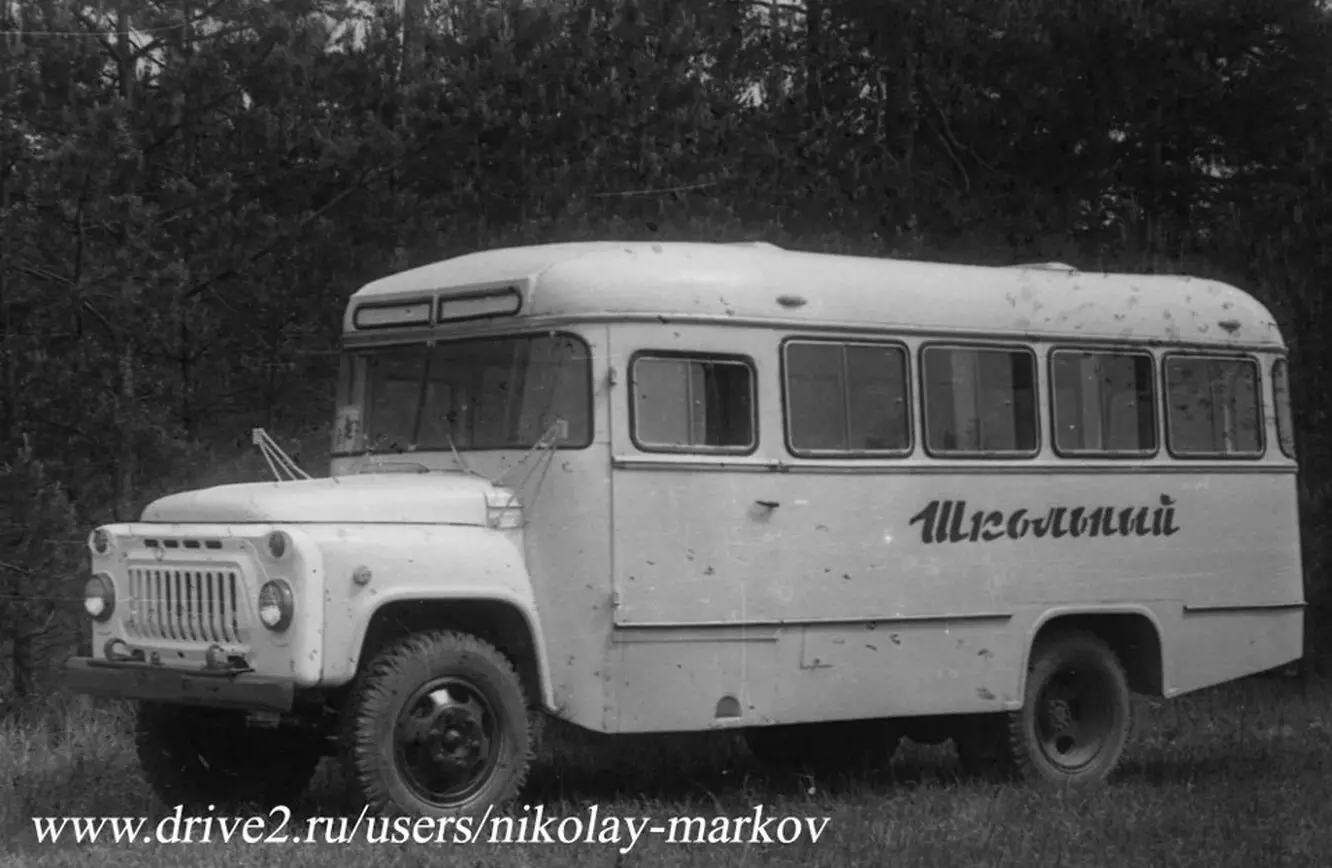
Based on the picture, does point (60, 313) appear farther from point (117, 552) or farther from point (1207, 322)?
point (1207, 322)

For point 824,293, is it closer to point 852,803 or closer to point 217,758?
point 852,803

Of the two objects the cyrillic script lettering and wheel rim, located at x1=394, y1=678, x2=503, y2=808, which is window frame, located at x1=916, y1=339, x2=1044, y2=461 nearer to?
the cyrillic script lettering

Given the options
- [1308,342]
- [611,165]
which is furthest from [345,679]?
[1308,342]

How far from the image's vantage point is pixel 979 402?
1195 cm

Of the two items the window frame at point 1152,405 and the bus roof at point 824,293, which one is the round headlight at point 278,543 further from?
the window frame at point 1152,405

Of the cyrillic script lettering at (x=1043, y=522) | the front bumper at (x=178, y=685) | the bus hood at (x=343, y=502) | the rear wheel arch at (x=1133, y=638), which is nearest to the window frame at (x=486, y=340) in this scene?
the bus hood at (x=343, y=502)

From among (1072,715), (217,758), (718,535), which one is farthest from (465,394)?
(1072,715)

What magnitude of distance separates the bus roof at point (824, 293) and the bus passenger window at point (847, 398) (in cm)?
15

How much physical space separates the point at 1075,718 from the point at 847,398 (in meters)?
2.59

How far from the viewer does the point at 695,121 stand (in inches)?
698

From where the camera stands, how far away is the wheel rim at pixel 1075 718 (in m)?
12.4

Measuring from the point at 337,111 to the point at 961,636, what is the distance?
24.5 feet

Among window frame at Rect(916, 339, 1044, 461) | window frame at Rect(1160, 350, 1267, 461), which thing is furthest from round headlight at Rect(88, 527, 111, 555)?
window frame at Rect(1160, 350, 1267, 461)

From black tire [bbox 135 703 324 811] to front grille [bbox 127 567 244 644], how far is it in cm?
59
